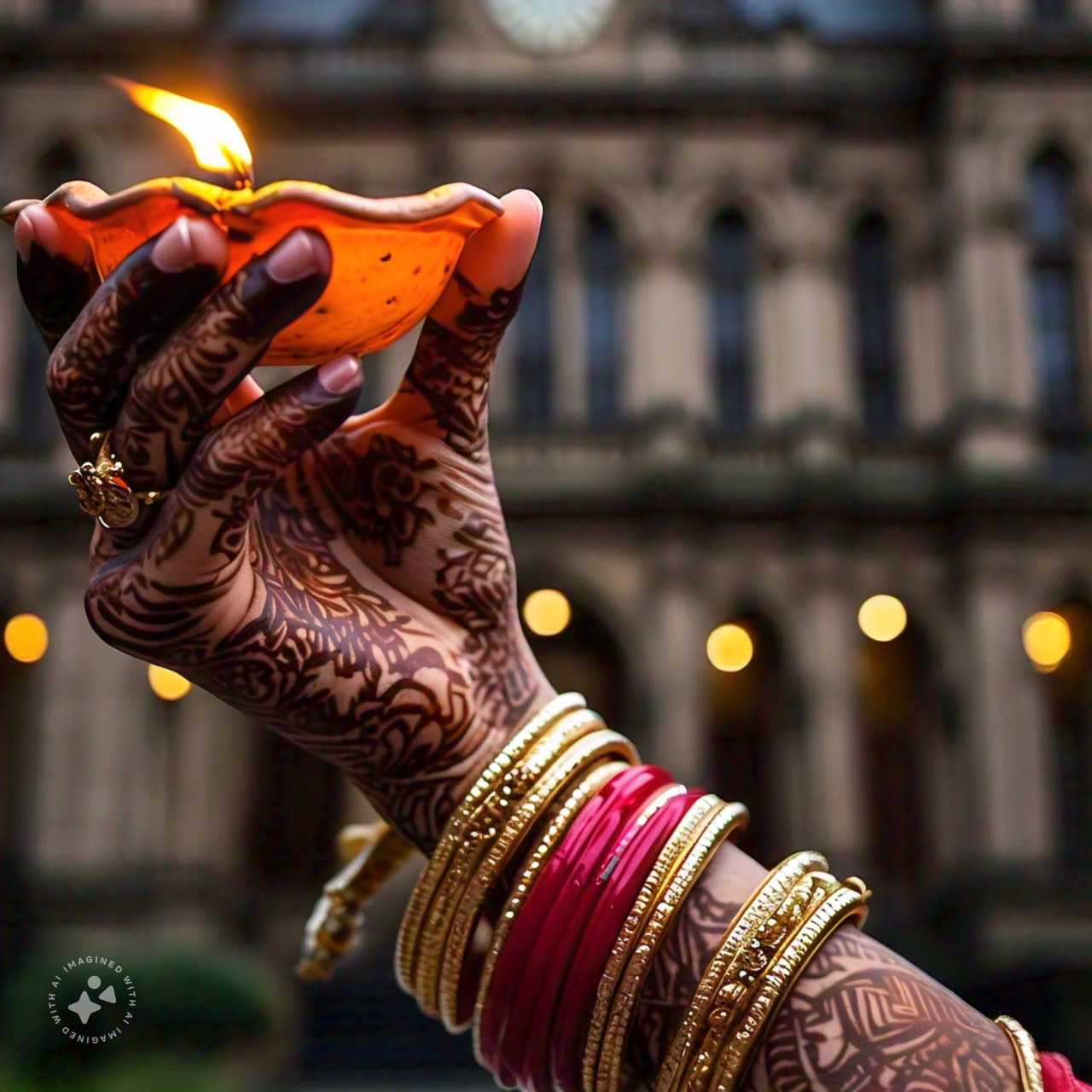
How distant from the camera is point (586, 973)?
1567 millimetres

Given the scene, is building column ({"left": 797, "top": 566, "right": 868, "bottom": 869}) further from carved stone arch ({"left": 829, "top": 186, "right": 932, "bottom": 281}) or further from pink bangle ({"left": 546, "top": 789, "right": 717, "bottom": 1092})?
pink bangle ({"left": 546, "top": 789, "right": 717, "bottom": 1092})

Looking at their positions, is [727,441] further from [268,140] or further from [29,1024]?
[29,1024]

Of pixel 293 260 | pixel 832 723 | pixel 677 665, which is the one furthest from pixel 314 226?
pixel 832 723

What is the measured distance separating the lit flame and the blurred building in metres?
16.4

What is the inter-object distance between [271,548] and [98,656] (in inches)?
689

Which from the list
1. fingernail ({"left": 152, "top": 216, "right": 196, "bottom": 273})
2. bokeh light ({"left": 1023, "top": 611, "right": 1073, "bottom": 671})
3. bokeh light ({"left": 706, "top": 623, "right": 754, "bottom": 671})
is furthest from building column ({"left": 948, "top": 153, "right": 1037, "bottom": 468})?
fingernail ({"left": 152, "top": 216, "right": 196, "bottom": 273})

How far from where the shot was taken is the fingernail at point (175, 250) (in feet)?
4.26

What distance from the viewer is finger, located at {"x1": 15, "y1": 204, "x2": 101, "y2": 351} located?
146 cm

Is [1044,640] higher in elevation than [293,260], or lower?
lower

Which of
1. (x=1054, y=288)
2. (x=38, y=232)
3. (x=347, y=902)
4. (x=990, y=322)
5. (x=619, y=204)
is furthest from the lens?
(x=619, y=204)

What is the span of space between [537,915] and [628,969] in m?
0.12

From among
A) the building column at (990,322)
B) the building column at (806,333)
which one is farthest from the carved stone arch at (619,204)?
the building column at (990,322)

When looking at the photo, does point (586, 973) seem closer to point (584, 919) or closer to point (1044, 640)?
point (584, 919)

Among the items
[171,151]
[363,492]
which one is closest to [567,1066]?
[363,492]
